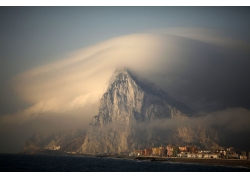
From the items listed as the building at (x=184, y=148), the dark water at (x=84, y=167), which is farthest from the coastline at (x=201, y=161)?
the dark water at (x=84, y=167)

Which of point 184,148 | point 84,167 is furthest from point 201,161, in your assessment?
point 84,167

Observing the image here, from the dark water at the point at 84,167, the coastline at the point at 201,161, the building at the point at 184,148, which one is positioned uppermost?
the building at the point at 184,148

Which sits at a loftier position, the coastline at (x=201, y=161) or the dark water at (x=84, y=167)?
the coastline at (x=201, y=161)

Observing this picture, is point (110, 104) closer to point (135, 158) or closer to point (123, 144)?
point (123, 144)

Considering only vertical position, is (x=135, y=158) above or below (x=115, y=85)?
below

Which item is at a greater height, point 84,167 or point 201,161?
point 201,161

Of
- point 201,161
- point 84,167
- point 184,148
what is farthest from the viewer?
point 184,148

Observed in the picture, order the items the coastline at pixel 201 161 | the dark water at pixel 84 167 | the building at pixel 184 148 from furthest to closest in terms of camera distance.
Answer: the building at pixel 184 148 → the coastline at pixel 201 161 → the dark water at pixel 84 167

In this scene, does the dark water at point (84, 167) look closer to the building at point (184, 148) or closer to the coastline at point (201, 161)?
the coastline at point (201, 161)

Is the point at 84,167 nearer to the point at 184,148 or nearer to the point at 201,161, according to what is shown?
the point at 201,161

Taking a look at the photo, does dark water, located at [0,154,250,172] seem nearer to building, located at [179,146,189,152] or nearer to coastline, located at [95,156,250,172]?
coastline, located at [95,156,250,172]
